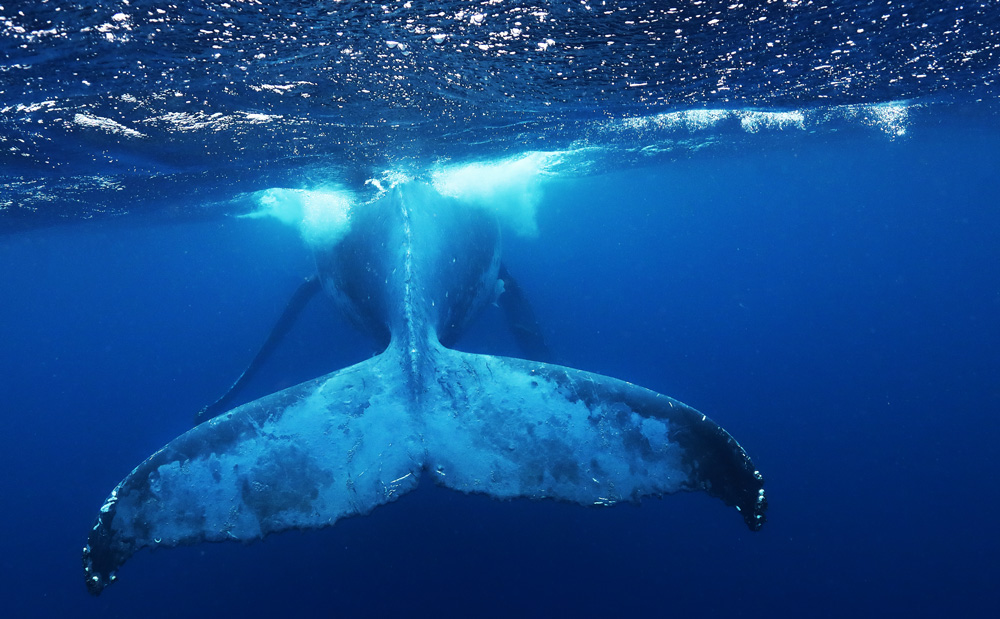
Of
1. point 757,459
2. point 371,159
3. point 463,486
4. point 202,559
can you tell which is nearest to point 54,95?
point 371,159

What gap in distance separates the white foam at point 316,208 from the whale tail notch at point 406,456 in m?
6.90

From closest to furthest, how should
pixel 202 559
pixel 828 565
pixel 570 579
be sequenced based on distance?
pixel 570 579 → pixel 828 565 → pixel 202 559

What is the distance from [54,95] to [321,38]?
15.1ft

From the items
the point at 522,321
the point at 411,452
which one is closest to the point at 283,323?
the point at 522,321

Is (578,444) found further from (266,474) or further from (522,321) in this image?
(522,321)

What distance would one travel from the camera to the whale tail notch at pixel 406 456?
173 inches

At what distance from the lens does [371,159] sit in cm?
1366

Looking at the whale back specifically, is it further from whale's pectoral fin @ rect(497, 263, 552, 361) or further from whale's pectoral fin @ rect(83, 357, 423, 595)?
whale's pectoral fin @ rect(83, 357, 423, 595)

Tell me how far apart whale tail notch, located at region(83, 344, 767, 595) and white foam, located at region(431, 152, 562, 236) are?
761 centimetres

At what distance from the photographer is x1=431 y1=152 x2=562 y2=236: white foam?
16.4m

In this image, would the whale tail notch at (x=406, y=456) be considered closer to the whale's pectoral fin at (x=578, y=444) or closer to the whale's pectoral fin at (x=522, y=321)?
the whale's pectoral fin at (x=578, y=444)

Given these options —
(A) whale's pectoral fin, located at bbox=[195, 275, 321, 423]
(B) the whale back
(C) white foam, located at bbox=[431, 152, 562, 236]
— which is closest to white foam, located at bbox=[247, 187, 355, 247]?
(B) the whale back

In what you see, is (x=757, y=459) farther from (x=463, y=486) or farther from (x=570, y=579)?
(x=463, y=486)

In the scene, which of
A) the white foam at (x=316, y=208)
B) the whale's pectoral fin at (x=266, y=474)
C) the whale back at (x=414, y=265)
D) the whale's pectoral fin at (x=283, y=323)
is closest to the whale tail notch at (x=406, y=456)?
the whale's pectoral fin at (x=266, y=474)
